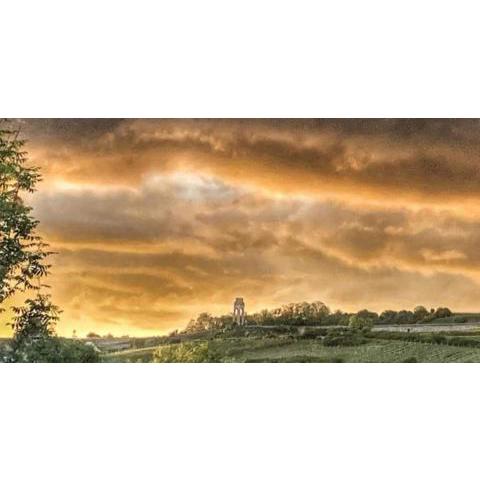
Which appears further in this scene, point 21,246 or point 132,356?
point 21,246

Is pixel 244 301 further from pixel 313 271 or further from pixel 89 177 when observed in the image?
pixel 89 177

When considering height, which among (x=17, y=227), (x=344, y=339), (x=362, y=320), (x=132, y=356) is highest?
(x=17, y=227)

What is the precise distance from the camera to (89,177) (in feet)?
22.8

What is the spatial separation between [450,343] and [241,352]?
1.81 metres

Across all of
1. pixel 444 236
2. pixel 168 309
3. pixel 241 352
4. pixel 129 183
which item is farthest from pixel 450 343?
pixel 129 183

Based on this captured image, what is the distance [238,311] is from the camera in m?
6.91

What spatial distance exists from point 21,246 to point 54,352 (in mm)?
973

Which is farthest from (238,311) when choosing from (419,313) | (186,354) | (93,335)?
(419,313)

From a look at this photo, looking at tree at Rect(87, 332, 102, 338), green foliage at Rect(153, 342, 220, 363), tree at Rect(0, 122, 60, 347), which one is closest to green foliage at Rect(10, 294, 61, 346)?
tree at Rect(0, 122, 60, 347)

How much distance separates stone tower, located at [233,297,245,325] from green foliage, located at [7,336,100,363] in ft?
4.04

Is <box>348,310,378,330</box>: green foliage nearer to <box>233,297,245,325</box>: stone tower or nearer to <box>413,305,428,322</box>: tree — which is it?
<box>413,305,428,322</box>: tree

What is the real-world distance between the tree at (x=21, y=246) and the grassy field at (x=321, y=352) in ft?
2.43

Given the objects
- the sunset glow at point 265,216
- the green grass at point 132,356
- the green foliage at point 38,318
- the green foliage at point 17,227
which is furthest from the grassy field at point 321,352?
the green foliage at point 17,227

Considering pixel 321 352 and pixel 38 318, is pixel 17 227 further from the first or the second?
pixel 321 352
